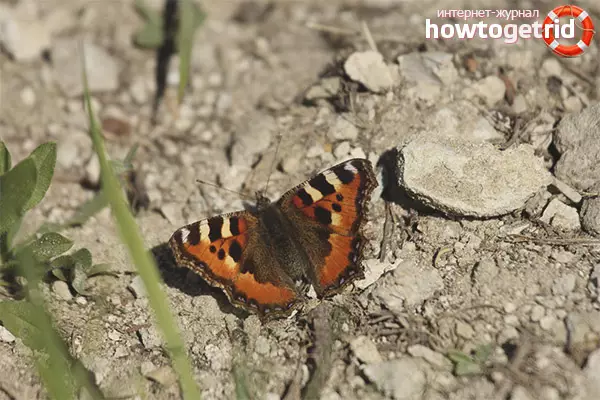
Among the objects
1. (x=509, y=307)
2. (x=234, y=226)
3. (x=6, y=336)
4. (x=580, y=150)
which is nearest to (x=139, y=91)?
(x=234, y=226)

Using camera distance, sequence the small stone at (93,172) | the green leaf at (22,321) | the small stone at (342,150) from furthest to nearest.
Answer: the small stone at (93,172) < the small stone at (342,150) < the green leaf at (22,321)

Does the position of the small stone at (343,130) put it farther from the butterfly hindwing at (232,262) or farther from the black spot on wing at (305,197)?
the butterfly hindwing at (232,262)

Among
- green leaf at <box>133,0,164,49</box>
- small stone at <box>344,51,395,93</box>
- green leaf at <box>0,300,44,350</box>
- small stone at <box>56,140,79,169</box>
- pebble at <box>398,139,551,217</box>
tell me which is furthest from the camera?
green leaf at <box>133,0,164,49</box>

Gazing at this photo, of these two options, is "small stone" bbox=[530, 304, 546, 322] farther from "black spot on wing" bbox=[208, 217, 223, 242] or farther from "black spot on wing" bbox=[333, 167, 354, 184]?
"black spot on wing" bbox=[208, 217, 223, 242]

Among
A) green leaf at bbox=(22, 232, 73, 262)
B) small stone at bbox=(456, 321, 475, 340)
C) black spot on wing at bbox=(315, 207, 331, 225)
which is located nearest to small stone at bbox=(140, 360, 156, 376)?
green leaf at bbox=(22, 232, 73, 262)

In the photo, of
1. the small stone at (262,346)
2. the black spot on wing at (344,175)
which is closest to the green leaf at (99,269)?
the small stone at (262,346)

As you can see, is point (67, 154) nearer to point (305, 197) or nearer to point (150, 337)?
point (150, 337)
